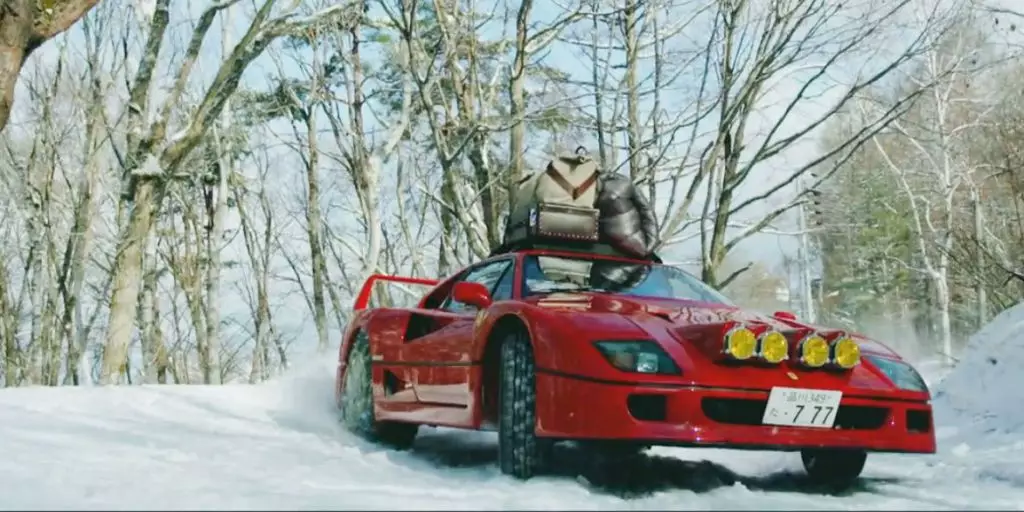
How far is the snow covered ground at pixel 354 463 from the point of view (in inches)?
121

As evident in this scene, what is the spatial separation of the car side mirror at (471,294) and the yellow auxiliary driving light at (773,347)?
137 centimetres

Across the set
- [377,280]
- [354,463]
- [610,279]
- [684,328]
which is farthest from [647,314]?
[377,280]

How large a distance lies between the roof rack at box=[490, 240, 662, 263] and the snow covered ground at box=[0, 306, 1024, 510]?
1.20m

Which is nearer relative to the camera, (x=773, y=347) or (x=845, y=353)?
(x=773, y=347)

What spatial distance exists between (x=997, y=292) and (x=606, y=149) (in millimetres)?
4981

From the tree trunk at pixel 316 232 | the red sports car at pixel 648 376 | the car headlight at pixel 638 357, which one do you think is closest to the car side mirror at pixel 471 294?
the red sports car at pixel 648 376

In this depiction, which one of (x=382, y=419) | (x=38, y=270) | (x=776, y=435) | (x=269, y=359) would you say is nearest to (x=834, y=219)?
(x=382, y=419)

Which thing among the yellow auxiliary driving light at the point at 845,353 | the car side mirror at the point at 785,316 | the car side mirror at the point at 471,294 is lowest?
the yellow auxiliary driving light at the point at 845,353

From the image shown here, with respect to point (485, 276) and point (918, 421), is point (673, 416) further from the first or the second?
point (485, 276)

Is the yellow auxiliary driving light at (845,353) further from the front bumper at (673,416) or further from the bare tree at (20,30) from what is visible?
the bare tree at (20,30)

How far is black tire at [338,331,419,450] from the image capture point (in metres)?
5.70

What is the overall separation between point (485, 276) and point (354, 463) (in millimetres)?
1351

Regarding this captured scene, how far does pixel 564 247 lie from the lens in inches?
235

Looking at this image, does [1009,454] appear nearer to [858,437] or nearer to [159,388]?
[858,437]
